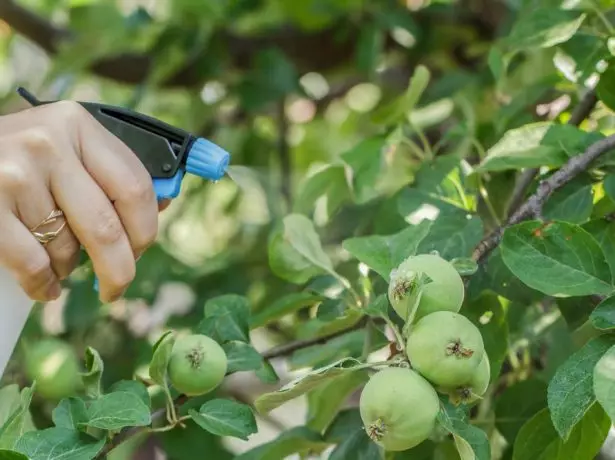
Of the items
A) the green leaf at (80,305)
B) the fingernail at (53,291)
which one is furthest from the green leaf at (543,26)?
the green leaf at (80,305)

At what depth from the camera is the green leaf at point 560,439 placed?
1.32 ft

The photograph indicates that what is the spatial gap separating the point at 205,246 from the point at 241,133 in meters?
0.45

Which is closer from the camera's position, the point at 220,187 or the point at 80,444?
the point at 80,444

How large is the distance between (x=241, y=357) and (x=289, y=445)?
8cm

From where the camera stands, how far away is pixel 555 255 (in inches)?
15.9

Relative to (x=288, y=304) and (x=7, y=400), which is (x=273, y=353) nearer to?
(x=288, y=304)

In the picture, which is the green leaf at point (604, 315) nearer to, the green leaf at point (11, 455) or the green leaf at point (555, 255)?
the green leaf at point (555, 255)

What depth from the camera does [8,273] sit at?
452 mm

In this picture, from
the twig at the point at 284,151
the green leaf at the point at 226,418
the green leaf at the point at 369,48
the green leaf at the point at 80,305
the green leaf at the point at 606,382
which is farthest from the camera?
the twig at the point at 284,151

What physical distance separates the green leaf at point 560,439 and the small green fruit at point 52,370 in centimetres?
34

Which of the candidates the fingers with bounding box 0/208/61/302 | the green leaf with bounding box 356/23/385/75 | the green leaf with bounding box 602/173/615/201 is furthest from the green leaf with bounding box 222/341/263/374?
the green leaf with bounding box 356/23/385/75

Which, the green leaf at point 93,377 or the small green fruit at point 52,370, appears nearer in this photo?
the green leaf at point 93,377

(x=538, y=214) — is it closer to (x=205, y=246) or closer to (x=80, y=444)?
(x=80, y=444)

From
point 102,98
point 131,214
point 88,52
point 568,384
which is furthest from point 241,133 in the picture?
point 568,384
